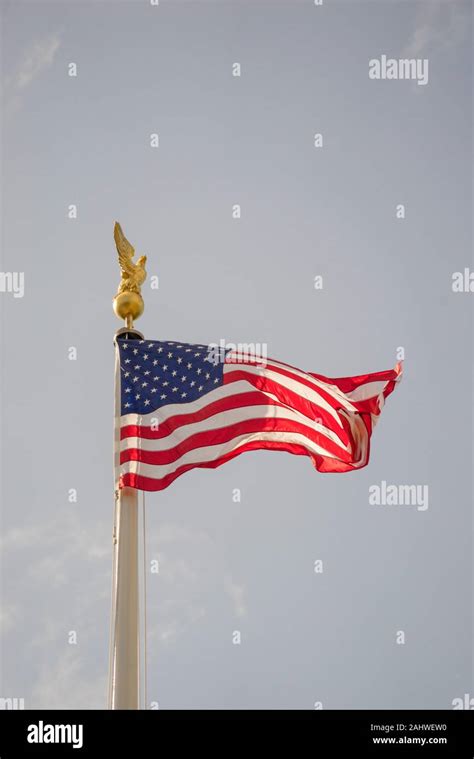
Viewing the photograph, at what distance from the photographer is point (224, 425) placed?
70.9 ft

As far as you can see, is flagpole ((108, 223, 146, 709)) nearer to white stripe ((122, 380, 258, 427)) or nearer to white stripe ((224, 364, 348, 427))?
white stripe ((122, 380, 258, 427))

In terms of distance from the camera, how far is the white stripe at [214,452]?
66.8ft

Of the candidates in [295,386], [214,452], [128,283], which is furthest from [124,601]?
[128,283]

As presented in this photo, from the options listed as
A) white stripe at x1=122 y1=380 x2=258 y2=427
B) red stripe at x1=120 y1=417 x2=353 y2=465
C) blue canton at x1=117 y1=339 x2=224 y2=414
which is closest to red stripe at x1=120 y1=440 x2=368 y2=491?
red stripe at x1=120 y1=417 x2=353 y2=465

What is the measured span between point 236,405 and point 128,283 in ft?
10.6

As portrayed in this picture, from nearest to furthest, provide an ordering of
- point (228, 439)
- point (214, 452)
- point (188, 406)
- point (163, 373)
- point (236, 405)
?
point (214, 452)
point (228, 439)
point (188, 406)
point (163, 373)
point (236, 405)

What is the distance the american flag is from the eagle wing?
5.77 ft

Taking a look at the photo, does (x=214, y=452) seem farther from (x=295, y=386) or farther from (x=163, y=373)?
(x=295, y=386)

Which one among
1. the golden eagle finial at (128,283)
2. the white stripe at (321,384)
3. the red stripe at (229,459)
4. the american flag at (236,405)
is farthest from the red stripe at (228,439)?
the golden eagle finial at (128,283)
